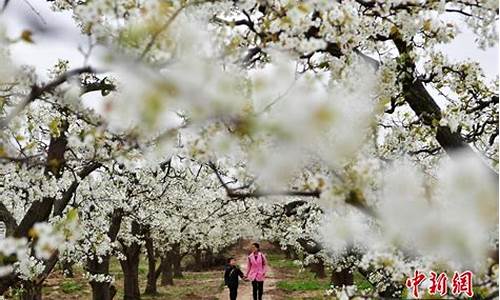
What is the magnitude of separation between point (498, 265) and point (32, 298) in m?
6.52

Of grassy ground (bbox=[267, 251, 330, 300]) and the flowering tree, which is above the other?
the flowering tree

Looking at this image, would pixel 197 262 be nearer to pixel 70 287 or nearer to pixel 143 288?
pixel 143 288

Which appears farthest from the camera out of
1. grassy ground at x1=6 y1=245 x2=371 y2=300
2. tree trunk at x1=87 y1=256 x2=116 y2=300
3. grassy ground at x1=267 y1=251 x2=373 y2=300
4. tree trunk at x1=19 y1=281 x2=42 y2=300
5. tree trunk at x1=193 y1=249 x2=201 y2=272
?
tree trunk at x1=193 y1=249 x2=201 y2=272

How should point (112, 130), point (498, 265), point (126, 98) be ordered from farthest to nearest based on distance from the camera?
point (112, 130)
point (498, 265)
point (126, 98)

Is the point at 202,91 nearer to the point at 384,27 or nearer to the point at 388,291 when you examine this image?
the point at 384,27

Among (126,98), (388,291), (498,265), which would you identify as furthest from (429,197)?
(388,291)

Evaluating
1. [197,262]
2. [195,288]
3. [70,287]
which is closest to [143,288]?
[195,288]

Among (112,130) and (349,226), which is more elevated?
(112,130)

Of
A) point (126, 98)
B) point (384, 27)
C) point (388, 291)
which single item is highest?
point (384, 27)

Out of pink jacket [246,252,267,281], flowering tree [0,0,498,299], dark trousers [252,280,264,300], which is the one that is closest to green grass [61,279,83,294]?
dark trousers [252,280,264,300]

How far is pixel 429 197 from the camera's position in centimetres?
210

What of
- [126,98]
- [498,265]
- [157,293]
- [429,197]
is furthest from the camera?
[157,293]

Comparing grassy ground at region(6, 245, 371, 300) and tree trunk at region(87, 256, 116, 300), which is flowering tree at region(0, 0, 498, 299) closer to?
tree trunk at region(87, 256, 116, 300)

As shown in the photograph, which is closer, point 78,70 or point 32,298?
point 78,70
